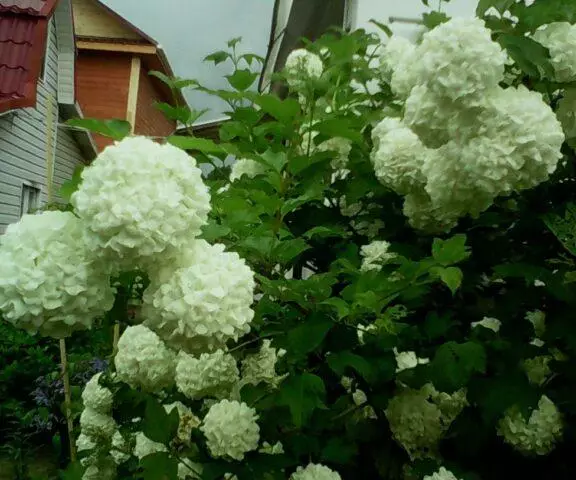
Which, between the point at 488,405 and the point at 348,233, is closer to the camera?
the point at 488,405

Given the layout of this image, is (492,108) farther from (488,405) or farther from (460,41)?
(488,405)

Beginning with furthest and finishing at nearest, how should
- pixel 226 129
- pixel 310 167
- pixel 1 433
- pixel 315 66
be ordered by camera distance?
pixel 1 433
pixel 315 66
pixel 226 129
pixel 310 167

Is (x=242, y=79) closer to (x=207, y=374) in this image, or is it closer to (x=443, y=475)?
(x=207, y=374)

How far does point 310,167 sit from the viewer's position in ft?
4.08

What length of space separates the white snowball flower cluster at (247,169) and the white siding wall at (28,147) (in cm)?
502

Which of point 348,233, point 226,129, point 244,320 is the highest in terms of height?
point 226,129

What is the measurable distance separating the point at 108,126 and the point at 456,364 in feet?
1.87

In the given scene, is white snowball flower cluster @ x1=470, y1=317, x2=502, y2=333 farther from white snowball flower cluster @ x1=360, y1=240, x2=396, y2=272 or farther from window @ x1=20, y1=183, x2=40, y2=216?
window @ x1=20, y1=183, x2=40, y2=216

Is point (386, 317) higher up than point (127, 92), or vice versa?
point (127, 92)

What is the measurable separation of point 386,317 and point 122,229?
39cm

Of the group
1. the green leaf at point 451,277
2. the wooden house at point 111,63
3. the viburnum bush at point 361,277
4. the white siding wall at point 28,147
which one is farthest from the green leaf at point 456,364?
the wooden house at point 111,63

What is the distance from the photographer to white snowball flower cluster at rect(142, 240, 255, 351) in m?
0.75

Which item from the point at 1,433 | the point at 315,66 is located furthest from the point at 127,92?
the point at 315,66

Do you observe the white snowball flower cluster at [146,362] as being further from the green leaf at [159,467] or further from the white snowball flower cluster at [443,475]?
the white snowball flower cluster at [443,475]
